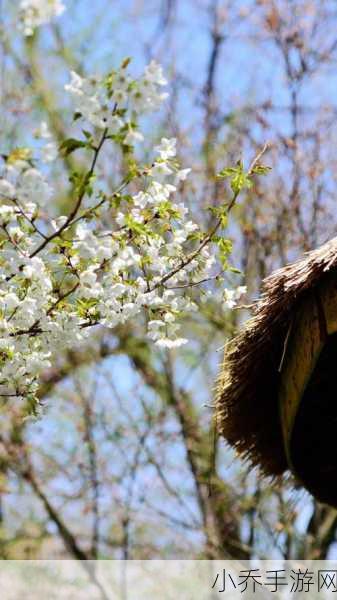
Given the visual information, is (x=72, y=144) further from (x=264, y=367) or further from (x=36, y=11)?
(x=264, y=367)

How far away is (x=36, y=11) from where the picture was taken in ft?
4.44

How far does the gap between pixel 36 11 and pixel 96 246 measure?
436 millimetres

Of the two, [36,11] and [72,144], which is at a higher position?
[36,11]

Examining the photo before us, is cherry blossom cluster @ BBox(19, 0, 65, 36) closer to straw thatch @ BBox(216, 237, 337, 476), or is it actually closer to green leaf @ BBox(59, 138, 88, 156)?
green leaf @ BBox(59, 138, 88, 156)

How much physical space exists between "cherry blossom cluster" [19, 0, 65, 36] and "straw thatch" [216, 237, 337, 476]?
0.89m

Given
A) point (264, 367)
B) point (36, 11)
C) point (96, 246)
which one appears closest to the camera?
point (36, 11)

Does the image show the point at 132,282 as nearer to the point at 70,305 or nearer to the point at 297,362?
the point at 70,305

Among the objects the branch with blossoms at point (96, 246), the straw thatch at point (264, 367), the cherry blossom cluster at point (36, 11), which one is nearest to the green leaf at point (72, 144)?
the branch with blossoms at point (96, 246)

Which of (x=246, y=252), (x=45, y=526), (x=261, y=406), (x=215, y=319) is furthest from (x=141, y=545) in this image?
(x=261, y=406)

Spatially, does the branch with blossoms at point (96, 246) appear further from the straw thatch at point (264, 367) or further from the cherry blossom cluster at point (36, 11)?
the straw thatch at point (264, 367)

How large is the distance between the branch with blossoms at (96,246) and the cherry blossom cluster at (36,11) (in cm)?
11

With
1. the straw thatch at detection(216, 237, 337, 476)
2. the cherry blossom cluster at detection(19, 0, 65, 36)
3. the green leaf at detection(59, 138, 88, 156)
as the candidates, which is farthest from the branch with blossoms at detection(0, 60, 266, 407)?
the straw thatch at detection(216, 237, 337, 476)

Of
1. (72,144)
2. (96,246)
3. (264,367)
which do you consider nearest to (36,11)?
(72,144)

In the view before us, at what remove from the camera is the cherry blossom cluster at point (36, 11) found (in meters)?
1.34
